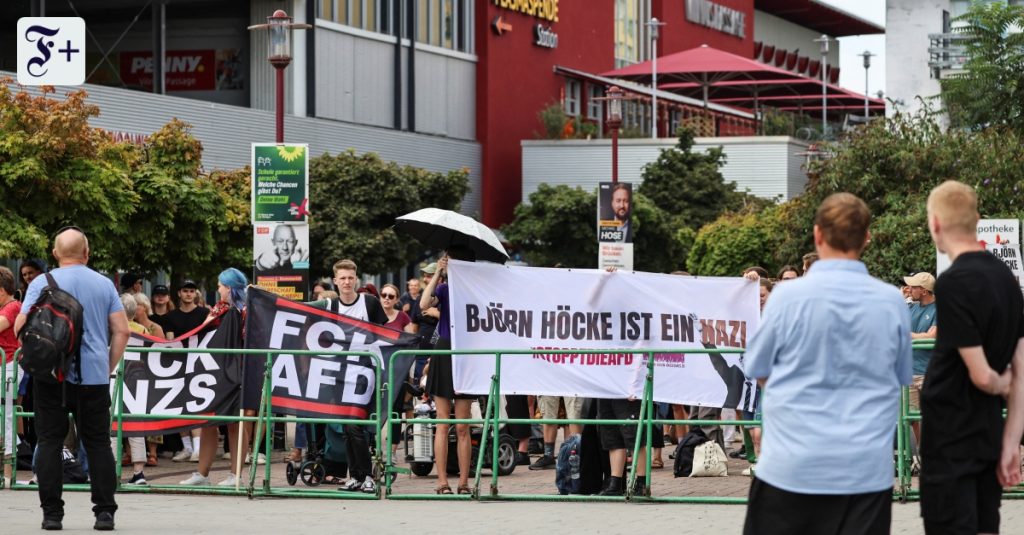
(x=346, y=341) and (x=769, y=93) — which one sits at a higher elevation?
(x=769, y=93)

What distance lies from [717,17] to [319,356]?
5634 cm

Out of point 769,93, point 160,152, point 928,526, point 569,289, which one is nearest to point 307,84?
point 769,93

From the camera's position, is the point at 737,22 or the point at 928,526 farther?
the point at 737,22

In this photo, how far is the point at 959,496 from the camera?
6203 millimetres

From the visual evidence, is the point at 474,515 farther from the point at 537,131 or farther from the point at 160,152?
the point at 537,131

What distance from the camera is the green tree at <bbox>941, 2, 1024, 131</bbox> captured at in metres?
26.0

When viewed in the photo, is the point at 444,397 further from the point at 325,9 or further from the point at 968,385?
the point at 325,9

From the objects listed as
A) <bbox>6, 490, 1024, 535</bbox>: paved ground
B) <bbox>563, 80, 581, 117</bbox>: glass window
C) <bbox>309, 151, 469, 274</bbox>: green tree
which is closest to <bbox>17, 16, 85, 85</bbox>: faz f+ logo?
<bbox>6, 490, 1024, 535</bbox>: paved ground

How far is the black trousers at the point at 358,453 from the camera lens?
12.7 m

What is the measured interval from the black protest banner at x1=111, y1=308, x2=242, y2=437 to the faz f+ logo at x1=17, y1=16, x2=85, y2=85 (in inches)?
257

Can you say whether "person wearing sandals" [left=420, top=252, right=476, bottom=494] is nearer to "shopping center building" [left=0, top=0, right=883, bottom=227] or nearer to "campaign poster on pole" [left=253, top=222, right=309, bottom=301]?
"campaign poster on pole" [left=253, top=222, right=309, bottom=301]

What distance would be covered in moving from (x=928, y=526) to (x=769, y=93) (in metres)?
45.2

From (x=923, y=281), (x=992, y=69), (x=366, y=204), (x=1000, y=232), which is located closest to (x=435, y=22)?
(x=366, y=204)

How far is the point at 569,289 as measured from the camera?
1298 cm
